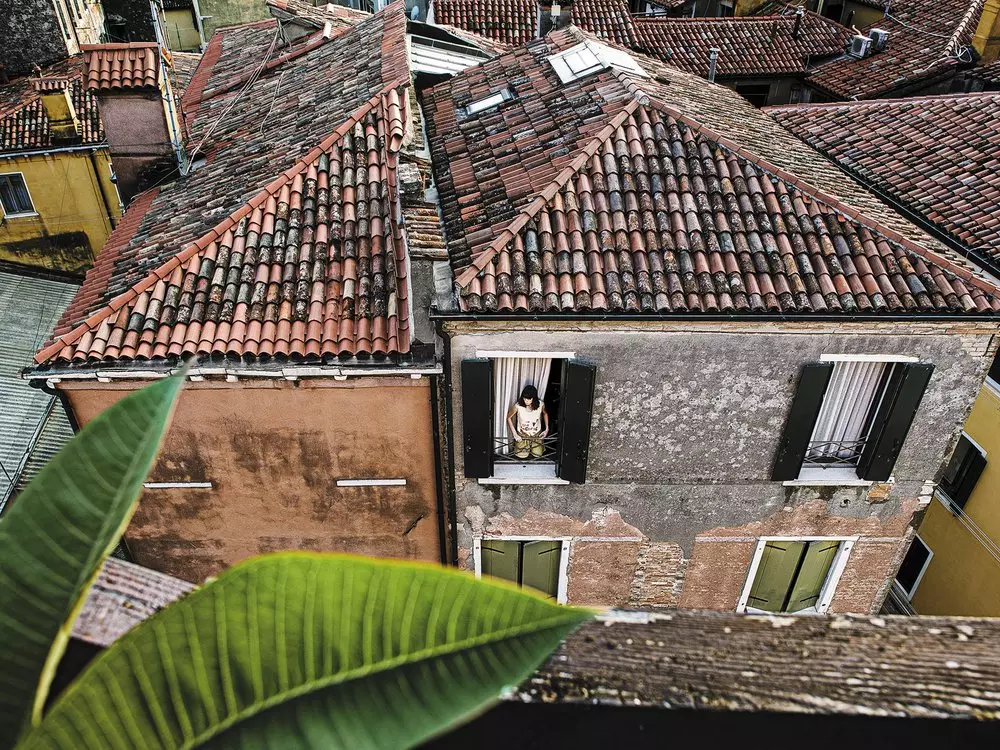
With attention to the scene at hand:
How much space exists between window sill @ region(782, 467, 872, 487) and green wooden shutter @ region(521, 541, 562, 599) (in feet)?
8.86

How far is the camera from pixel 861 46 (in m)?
21.1

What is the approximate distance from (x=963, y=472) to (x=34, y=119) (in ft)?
66.2

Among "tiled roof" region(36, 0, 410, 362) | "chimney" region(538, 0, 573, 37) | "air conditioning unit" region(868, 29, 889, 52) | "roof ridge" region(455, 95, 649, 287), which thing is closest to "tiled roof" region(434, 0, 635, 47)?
"chimney" region(538, 0, 573, 37)

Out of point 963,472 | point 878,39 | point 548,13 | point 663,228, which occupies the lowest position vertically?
point 963,472

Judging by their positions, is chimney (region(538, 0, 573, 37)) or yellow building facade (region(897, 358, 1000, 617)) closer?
yellow building facade (region(897, 358, 1000, 617))

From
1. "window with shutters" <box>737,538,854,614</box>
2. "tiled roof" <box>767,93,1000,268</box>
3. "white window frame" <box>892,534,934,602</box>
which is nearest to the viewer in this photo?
"window with shutters" <box>737,538,854,614</box>

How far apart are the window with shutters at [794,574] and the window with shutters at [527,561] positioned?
2280 millimetres

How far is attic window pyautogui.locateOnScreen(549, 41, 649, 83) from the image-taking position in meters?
9.26

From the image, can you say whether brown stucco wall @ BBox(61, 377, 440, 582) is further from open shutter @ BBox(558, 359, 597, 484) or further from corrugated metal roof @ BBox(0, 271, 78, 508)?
corrugated metal roof @ BBox(0, 271, 78, 508)

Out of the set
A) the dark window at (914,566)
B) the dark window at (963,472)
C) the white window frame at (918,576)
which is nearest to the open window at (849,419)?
the dark window at (963,472)

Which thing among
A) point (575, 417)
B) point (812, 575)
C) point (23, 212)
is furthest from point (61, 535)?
point (23, 212)

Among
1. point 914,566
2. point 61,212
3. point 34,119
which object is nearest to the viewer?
point 914,566

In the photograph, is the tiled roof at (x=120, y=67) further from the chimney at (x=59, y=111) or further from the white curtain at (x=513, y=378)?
the chimney at (x=59, y=111)

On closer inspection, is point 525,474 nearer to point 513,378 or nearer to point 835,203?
point 513,378
